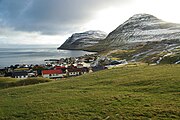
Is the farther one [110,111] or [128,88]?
[128,88]

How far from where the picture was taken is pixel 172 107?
67.3ft

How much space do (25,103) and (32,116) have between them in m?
5.65

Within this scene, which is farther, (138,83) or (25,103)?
(138,83)

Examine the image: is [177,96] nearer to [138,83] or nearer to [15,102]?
[138,83]

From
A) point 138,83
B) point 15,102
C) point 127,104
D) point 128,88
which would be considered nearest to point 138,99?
point 127,104

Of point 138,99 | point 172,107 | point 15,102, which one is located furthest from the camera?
point 15,102

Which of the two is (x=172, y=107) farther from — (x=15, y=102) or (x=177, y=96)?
(x=15, y=102)

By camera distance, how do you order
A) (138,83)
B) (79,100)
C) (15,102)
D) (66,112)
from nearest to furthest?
(66,112) < (79,100) < (15,102) < (138,83)

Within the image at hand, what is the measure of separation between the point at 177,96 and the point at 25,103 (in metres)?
16.7

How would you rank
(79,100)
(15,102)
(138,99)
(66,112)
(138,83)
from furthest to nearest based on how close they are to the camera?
1. (138,83)
2. (15,102)
3. (79,100)
4. (138,99)
5. (66,112)

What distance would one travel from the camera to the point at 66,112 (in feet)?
74.0

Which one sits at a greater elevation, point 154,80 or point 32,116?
point 154,80

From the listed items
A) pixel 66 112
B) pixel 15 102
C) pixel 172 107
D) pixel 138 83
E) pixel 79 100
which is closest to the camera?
pixel 172 107

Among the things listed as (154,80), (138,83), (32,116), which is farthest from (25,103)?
(154,80)
